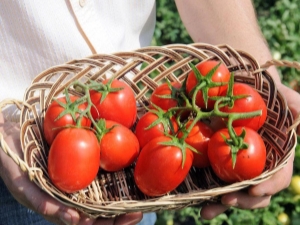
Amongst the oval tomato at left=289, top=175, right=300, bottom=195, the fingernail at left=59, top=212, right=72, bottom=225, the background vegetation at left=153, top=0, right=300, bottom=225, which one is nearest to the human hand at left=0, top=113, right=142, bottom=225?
the fingernail at left=59, top=212, right=72, bottom=225

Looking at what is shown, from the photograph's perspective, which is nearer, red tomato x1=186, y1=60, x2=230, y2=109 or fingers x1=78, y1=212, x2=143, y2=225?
fingers x1=78, y1=212, x2=143, y2=225

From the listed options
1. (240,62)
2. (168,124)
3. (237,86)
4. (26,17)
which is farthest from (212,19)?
(26,17)

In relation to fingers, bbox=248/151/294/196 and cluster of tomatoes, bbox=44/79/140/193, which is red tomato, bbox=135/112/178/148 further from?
fingers, bbox=248/151/294/196

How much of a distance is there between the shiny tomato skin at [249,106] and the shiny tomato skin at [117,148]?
23cm

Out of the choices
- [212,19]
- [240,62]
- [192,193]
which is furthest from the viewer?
[212,19]

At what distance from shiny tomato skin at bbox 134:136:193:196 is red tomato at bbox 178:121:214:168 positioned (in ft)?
0.19

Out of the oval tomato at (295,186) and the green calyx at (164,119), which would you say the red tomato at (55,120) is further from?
the oval tomato at (295,186)

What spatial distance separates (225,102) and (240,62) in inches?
7.5

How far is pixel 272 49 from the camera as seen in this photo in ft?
8.13

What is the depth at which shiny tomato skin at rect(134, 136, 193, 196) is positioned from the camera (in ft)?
3.53

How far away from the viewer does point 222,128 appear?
3.99 ft

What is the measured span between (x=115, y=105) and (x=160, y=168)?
205 mm

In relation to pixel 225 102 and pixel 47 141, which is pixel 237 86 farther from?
pixel 47 141

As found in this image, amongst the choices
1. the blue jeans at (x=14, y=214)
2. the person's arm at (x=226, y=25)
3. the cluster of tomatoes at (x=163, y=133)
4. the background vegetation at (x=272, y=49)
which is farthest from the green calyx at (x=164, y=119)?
the background vegetation at (x=272, y=49)
